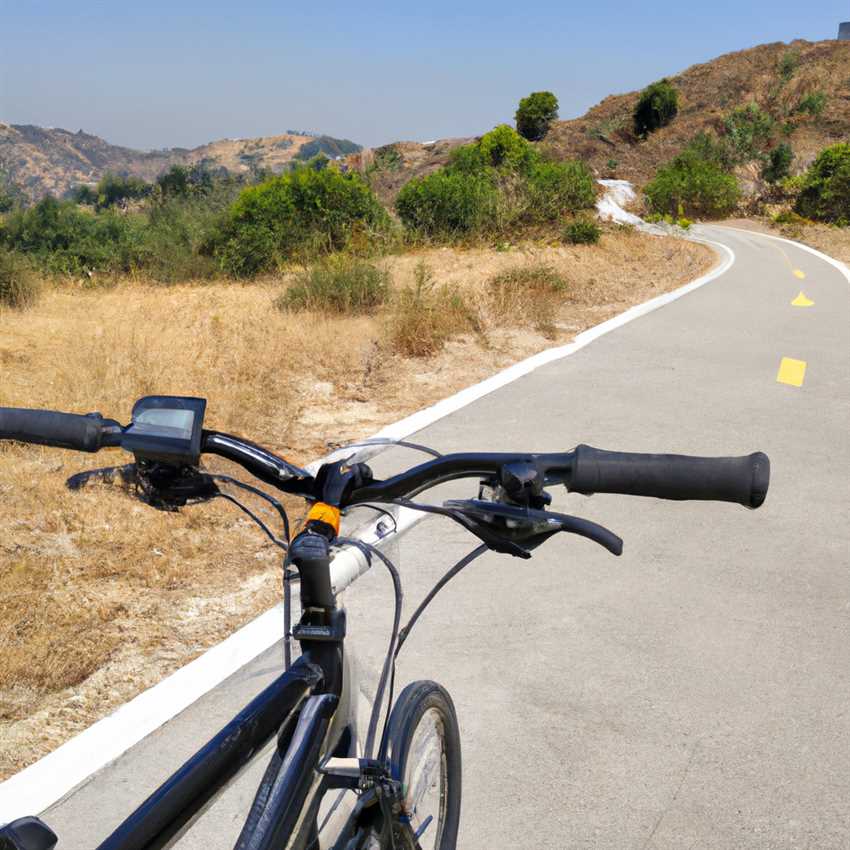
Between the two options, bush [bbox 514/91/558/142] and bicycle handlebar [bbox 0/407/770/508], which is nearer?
bicycle handlebar [bbox 0/407/770/508]

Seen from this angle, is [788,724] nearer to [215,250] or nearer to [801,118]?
[215,250]

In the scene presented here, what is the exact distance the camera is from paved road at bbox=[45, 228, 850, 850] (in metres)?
3.15

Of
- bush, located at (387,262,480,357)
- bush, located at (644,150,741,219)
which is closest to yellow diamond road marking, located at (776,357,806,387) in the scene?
bush, located at (387,262,480,357)

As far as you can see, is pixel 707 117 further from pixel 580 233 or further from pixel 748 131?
pixel 580 233

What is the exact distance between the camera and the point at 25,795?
3.09 metres

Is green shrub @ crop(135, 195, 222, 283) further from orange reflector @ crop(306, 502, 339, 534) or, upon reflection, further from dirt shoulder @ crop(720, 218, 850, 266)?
dirt shoulder @ crop(720, 218, 850, 266)

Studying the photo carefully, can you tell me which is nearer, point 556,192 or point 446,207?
point 446,207

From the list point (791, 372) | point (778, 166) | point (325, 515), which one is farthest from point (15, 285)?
point (778, 166)

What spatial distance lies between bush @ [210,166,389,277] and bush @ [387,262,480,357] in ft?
13.5

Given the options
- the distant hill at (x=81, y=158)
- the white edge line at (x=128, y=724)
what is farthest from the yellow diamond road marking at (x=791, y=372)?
the distant hill at (x=81, y=158)

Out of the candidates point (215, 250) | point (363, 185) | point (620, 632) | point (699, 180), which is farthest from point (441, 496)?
point (699, 180)

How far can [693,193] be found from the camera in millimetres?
52375

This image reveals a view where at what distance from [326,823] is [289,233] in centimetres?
1501

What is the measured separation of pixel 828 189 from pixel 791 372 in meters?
42.5
